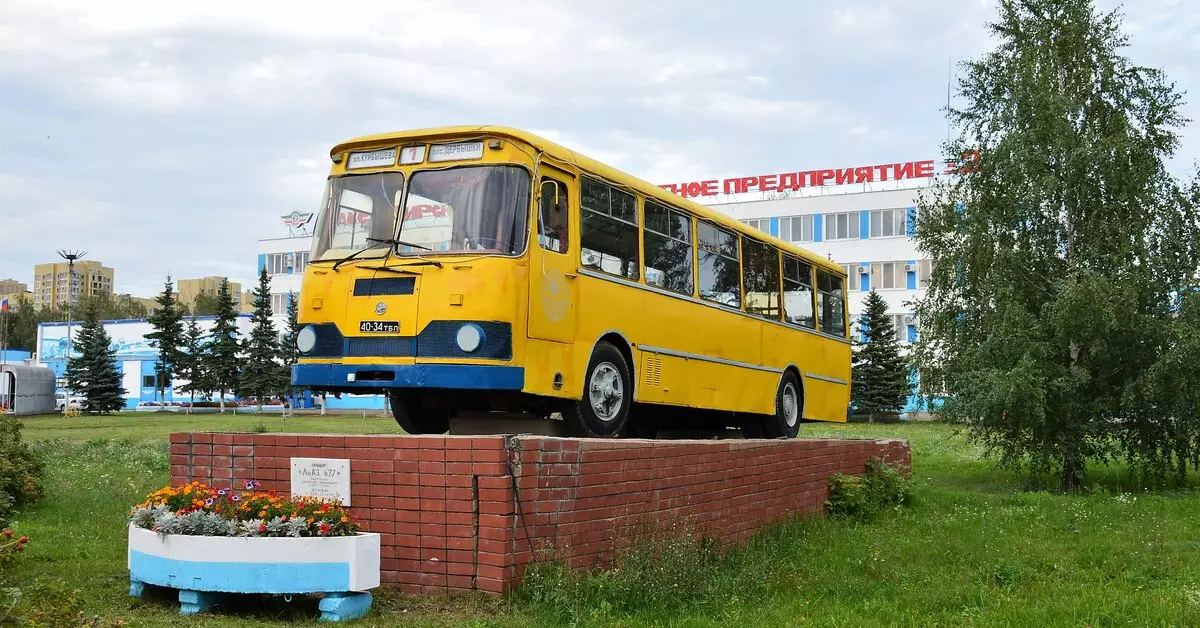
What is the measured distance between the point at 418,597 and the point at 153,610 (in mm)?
1728

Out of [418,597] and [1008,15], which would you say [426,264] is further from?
[1008,15]

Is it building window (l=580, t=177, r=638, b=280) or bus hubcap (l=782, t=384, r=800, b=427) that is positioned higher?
building window (l=580, t=177, r=638, b=280)

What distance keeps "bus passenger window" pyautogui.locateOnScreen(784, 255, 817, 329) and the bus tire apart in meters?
0.87

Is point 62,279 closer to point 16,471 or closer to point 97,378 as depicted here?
point 97,378

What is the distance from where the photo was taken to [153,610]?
315 inches

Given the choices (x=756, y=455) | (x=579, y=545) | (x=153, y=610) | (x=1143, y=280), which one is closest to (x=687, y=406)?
(x=756, y=455)

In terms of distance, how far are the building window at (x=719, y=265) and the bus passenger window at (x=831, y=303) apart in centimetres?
347

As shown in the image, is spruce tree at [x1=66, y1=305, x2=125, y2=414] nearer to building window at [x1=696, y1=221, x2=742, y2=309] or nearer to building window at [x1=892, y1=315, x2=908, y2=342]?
building window at [x1=892, y1=315, x2=908, y2=342]

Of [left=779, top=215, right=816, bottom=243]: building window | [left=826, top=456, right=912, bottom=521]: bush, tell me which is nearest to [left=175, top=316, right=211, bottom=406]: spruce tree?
[left=779, top=215, right=816, bottom=243]: building window

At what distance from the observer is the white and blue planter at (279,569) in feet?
25.5

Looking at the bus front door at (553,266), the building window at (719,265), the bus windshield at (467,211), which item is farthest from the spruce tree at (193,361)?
the bus front door at (553,266)

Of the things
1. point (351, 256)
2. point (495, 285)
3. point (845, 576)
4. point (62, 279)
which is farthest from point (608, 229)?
point (62, 279)

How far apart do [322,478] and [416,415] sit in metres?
4.31

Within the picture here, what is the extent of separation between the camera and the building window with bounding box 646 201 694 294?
528 inches
